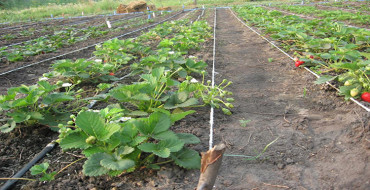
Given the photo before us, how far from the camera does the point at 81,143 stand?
5.31 feet

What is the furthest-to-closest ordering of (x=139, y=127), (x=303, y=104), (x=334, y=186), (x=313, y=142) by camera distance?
(x=303, y=104), (x=313, y=142), (x=139, y=127), (x=334, y=186)

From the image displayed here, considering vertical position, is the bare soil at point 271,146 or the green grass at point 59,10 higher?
the green grass at point 59,10

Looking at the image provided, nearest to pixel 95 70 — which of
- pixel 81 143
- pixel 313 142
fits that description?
pixel 81 143

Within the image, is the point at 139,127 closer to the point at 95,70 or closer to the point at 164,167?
the point at 164,167

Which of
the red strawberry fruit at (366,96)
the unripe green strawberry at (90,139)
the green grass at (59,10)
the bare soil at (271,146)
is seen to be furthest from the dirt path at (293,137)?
the green grass at (59,10)

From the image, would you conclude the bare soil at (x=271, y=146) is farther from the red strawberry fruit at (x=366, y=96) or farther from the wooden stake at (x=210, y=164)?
the wooden stake at (x=210, y=164)

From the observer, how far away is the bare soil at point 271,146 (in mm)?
1649

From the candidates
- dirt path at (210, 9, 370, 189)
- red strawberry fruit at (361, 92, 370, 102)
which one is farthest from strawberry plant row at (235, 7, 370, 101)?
dirt path at (210, 9, 370, 189)

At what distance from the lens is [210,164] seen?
0.98m

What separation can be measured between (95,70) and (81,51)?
2885 mm

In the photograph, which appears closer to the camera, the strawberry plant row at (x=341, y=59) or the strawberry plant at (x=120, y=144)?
the strawberry plant at (x=120, y=144)

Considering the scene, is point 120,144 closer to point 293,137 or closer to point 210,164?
point 210,164

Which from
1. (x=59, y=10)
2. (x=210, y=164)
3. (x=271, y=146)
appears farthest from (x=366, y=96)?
(x=59, y=10)

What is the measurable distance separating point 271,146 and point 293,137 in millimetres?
257
